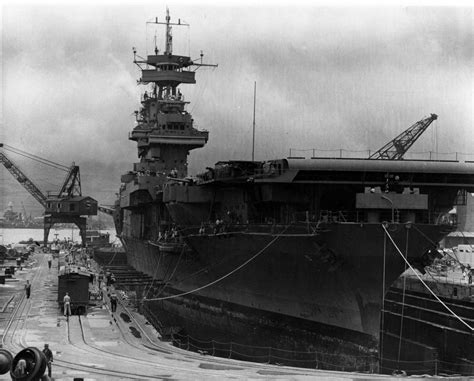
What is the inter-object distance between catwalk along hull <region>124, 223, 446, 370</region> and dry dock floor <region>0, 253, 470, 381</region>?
14.5ft

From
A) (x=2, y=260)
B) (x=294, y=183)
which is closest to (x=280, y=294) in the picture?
(x=294, y=183)

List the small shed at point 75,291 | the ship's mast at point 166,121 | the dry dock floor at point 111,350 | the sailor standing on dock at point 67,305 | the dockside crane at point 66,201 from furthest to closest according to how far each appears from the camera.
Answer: the dockside crane at point 66,201 < the ship's mast at point 166,121 < the small shed at point 75,291 < the sailor standing on dock at point 67,305 < the dry dock floor at point 111,350

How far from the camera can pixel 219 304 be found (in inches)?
1083

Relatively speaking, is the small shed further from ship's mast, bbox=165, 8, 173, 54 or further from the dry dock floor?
ship's mast, bbox=165, 8, 173, 54

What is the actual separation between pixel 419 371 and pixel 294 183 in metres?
7.39

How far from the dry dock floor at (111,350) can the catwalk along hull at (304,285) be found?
4429 mm

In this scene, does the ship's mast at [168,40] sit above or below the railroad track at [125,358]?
above

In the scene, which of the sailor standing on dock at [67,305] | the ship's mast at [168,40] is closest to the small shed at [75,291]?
the sailor standing on dock at [67,305]

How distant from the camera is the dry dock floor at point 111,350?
12836 mm

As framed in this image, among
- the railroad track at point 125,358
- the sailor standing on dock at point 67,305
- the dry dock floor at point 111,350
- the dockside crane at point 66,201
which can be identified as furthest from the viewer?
the dockside crane at point 66,201

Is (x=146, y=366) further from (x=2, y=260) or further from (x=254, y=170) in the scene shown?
(x=2, y=260)

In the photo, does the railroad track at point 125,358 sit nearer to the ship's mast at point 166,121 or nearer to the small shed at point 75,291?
the small shed at point 75,291

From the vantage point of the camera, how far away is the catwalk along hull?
19.8m

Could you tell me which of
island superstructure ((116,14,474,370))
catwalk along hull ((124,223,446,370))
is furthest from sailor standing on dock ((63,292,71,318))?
catwalk along hull ((124,223,446,370))
